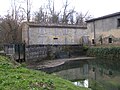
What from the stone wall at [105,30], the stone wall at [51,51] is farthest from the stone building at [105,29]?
the stone wall at [51,51]

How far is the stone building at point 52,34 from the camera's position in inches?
1179

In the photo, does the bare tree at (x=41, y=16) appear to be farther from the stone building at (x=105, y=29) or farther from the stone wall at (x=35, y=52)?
the stone wall at (x=35, y=52)

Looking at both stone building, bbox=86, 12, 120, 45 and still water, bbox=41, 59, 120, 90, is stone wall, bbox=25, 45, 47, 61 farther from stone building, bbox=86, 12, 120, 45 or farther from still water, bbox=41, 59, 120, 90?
stone building, bbox=86, 12, 120, 45

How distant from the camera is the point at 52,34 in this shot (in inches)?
1238

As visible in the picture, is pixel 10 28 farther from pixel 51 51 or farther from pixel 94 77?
pixel 94 77

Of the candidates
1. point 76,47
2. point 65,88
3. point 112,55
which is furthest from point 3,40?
point 65,88

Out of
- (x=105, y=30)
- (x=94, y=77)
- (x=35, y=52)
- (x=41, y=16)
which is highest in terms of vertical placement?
(x=41, y=16)

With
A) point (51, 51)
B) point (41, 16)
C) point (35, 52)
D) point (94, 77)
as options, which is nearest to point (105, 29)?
point (51, 51)

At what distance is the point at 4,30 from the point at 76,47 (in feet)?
37.8

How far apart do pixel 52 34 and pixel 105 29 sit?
7.83 metres

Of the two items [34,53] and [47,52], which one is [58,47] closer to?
[47,52]

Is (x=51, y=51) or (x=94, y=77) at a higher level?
(x=51, y=51)

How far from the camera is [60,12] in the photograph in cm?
4747

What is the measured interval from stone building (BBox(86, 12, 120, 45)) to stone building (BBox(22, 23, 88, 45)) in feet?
6.60
